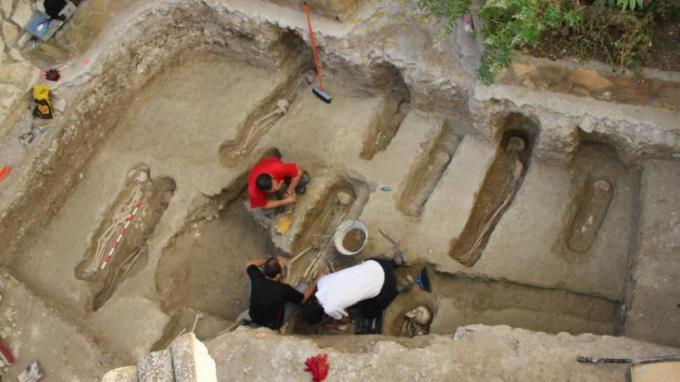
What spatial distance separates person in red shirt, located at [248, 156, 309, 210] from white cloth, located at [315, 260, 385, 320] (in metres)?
1.14

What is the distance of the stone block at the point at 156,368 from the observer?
367 cm

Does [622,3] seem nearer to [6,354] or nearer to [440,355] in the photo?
[440,355]

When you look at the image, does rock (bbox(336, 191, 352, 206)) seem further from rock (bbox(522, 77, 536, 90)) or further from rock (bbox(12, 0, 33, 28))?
rock (bbox(12, 0, 33, 28))

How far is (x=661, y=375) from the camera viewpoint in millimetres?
4277

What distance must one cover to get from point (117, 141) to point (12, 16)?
1860 mm

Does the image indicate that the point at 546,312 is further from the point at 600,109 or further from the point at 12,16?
the point at 12,16

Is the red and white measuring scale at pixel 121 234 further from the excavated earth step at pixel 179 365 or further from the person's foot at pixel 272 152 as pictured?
the excavated earth step at pixel 179 365

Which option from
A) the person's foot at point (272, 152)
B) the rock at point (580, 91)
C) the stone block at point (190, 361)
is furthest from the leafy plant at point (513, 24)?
the stone block at point (190, 361)

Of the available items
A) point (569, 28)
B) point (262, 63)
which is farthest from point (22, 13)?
point (569, 28)

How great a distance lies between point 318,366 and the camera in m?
4.84

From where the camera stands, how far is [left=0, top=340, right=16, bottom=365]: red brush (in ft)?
19.3

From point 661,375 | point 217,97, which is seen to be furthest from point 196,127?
point 661,375

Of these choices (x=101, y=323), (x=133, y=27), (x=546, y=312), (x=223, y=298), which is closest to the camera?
(x=546, y=312)

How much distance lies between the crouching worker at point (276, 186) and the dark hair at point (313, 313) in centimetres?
113
